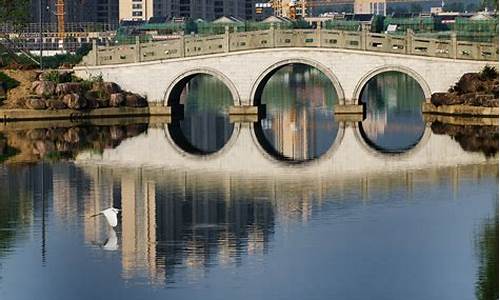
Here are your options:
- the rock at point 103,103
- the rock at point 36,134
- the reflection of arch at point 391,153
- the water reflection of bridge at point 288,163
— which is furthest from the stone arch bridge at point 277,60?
the rock at point 36,134

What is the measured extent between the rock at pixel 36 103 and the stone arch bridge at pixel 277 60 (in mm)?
4557

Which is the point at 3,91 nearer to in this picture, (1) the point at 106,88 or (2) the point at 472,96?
(1) the point at 106,88

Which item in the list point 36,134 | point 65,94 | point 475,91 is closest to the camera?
point 36,134

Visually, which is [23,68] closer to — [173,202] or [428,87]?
[428,87]

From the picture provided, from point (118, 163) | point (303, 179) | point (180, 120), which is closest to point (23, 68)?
point (180, 120)

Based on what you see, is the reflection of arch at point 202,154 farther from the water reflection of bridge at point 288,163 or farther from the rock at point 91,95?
the rock at point 91,95

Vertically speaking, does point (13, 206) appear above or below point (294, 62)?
below

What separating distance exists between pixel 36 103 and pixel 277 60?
1131cm

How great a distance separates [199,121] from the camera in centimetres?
7131

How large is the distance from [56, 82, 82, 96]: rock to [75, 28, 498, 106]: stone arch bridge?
2918 mm

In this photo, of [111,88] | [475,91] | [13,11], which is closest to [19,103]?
[111,88]

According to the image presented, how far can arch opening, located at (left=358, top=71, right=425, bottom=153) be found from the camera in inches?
2290

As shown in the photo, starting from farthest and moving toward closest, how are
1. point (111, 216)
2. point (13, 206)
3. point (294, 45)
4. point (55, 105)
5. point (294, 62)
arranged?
point (294, 62) → point (294, 45) → point (55, 105) → point (13, 206) → point (111, 216)

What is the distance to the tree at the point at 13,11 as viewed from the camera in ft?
257
